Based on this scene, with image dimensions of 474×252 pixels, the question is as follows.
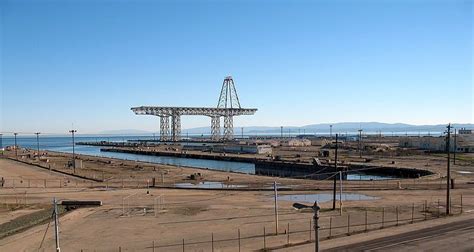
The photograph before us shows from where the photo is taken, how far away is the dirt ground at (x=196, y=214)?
2755cm

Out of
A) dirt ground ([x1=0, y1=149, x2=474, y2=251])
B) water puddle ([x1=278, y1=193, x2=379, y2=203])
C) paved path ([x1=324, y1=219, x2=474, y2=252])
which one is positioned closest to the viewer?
A: paved path ([x1=324, y1=219, x2=474, y2=252])

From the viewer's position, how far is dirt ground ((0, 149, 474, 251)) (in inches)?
1085

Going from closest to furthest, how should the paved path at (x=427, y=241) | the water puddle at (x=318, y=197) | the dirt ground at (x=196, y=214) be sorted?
the paved path at (x=427, y=241) < the dirt ground at (x=196, y=214) < the water puddle at (x=318, y=197)

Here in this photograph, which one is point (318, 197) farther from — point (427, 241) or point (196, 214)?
point (427, 241)

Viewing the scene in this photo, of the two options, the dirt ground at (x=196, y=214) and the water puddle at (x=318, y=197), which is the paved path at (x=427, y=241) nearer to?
the dirt ground at (x=196, y=214)

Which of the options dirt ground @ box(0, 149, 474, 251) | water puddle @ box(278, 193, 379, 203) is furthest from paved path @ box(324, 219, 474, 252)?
water puddle @ box(278, 193, 379, 203)

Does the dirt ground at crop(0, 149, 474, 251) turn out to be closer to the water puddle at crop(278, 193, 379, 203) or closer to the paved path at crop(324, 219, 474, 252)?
Answer: the water puddle at crop(278, 193, 379, 203)

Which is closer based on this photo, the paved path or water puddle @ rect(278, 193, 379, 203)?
the paved path

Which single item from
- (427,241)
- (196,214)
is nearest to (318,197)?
(196,214)

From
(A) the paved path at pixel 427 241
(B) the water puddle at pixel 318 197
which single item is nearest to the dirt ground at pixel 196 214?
(B) the water puddle at pixel 318 197

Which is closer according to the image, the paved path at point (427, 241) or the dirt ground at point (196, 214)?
the paved path at point (427, 241)

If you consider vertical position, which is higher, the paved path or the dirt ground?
the paved path

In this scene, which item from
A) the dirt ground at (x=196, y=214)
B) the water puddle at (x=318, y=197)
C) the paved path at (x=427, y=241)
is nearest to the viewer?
the paved path at (x=427, y=241)

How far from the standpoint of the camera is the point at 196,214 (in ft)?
119
